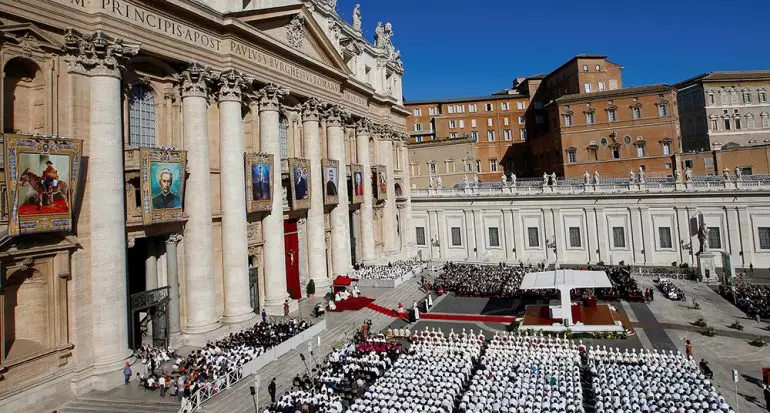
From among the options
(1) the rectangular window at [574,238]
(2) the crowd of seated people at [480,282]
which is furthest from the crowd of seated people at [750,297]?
(1) the rectangular window at [574,238]

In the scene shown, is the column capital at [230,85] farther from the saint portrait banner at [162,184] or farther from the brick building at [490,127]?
the brick building at [490,127]

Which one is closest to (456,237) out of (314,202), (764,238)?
(314,202)

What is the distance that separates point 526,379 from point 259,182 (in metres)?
16.8

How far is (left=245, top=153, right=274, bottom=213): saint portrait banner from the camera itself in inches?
1041

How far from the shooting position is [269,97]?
28750 mm

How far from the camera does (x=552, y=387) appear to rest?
57.5 ft

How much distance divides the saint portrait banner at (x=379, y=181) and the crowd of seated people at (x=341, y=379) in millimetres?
21239

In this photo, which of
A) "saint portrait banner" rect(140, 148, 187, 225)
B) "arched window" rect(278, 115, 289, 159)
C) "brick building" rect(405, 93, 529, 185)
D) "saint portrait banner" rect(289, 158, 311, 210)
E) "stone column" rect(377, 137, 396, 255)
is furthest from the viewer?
"brick building" rect(405, 93, 529, 185)

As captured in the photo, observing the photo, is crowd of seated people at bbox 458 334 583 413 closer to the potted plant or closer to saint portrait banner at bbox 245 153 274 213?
the potted plant

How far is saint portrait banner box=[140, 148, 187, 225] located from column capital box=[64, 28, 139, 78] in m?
3.41

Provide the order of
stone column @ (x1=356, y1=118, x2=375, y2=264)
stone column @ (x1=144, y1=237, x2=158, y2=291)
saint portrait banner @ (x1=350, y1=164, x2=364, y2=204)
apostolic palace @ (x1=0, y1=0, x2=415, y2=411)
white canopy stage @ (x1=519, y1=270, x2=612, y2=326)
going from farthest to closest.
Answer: stone column @ (x1=356, y1=118, x2=375, y2=264) → saint portrait banner @ (x1=350, y1=164, x2=364, y2=204) → white canopy stage @ (x1=519, y1=270, x2=612, y2=326) → stone column @ (x1=144, y1=237, x2=158, y2=291) → apostolic palace @ (x1=0, y1=0, x2=415, y2=411)

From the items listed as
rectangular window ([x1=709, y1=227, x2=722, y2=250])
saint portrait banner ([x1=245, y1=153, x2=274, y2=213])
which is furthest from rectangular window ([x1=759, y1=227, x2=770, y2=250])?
saint portrait banner ([x1=245, y1=153, x2=274, y2=213])

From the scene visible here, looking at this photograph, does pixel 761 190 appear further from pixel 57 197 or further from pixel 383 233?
pixel 57 197

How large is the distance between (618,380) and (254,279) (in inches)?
761
